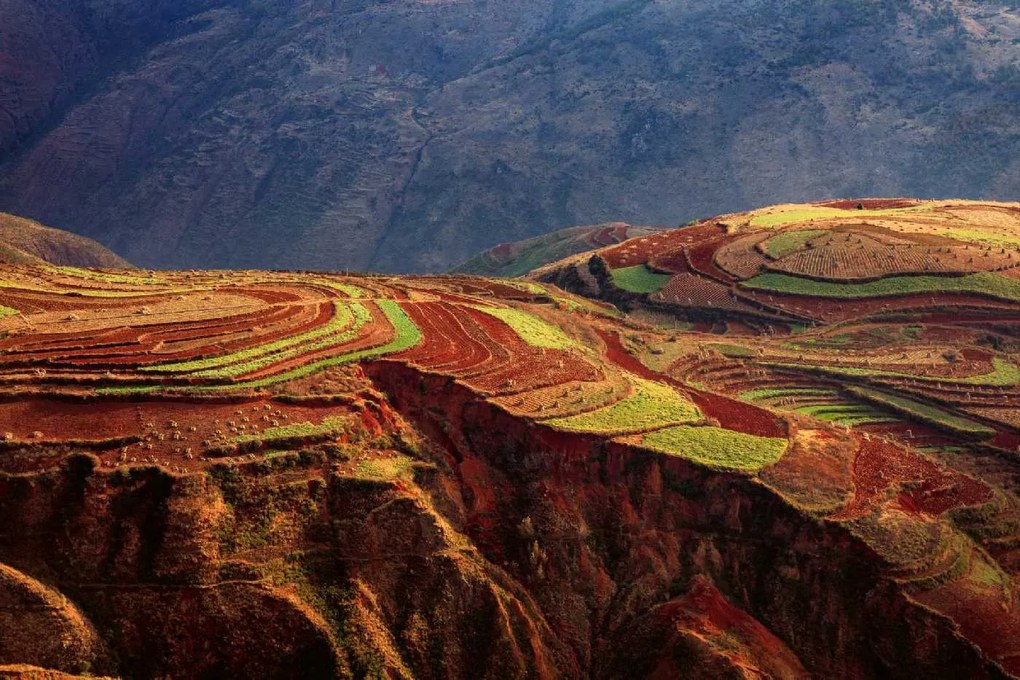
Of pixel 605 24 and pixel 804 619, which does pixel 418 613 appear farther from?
pixel 605 24

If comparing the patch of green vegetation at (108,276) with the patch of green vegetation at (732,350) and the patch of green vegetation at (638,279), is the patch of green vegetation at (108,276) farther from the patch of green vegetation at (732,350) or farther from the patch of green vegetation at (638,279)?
the patch of green vegetation at (638,279)

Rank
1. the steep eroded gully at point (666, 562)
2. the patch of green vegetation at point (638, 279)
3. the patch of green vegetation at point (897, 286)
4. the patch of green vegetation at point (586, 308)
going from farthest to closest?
the patch of green vegetation at point (638, 279) < the patch of green vegetation at point (897, 286) < the patch of green vegetation at point (586, 308) < the steep eroded gully at point (666, 562)

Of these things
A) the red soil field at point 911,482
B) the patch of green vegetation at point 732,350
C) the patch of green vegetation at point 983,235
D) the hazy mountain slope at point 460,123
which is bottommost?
the red soil field at point 911,482

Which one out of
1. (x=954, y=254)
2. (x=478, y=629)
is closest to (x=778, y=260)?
(x=954, y=254)

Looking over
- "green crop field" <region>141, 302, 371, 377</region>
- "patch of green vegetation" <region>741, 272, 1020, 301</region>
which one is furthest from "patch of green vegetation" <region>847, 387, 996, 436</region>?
"green crop field" <region>141, 302, 371, 377</region>

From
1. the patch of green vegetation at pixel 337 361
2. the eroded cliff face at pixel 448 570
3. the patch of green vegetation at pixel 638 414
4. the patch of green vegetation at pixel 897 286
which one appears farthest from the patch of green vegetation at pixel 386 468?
the patch of green vegetation at pixel 897 286

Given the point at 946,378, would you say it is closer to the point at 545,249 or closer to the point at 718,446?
the point at 718,446

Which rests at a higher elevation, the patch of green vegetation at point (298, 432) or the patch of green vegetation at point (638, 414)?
the patch of green vegetation at point (298, 432)
